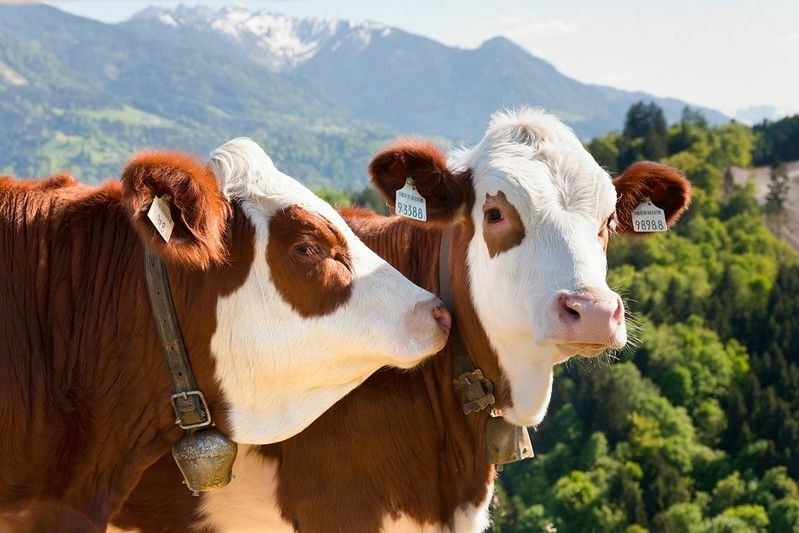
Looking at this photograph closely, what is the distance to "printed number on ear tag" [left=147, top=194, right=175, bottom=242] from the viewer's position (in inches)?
182

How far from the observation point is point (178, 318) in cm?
496

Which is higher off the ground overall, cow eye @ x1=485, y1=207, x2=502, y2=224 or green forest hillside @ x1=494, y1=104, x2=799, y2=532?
cow eye @ x1=485, y1=207, x2=502, y2=224

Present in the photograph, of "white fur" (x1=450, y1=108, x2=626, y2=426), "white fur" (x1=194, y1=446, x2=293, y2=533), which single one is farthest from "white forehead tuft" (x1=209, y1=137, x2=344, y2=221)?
"white fur" (x1=194, y1=446, x2=293, y2=533)

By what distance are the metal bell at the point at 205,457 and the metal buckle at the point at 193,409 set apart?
76 mm

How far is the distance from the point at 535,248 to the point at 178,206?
1.78 m

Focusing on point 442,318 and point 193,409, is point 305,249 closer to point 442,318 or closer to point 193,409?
point 442,318

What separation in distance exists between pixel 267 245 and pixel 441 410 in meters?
1.42

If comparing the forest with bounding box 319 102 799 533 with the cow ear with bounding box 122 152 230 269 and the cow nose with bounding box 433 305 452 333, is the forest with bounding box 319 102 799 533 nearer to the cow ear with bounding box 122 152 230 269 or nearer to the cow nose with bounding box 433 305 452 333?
the cow nose with bounding box 433 305 452 333

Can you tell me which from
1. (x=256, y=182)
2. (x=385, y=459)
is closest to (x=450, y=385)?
(x=385, y=459)

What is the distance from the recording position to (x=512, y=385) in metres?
5.39

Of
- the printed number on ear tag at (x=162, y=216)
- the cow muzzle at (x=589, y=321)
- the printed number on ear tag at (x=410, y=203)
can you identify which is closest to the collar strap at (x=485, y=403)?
the printed number on ear tag at (x=410, y=203)

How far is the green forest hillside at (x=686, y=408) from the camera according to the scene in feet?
235

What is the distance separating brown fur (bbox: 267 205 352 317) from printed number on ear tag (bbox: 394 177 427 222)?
0.53 metres

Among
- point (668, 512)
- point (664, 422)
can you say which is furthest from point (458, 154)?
point (664, 422)
